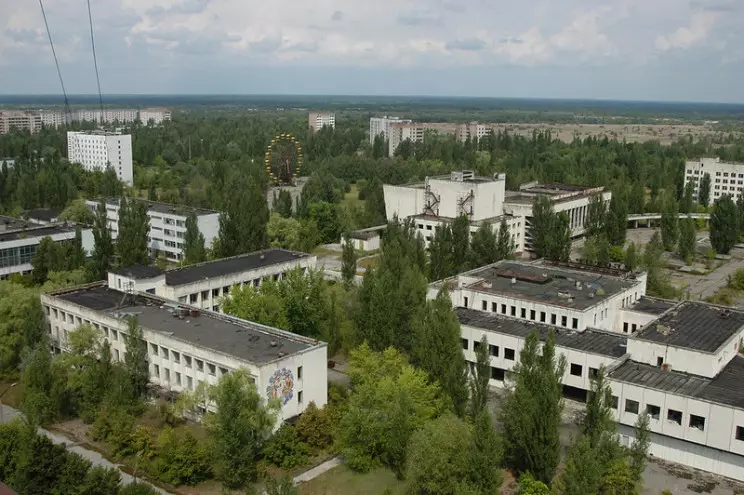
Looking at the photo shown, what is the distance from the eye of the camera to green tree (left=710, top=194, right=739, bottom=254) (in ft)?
Result: 180

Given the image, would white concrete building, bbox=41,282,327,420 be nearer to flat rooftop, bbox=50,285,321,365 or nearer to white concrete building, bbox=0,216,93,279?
flat rooftop, bbox=50,285,321,365

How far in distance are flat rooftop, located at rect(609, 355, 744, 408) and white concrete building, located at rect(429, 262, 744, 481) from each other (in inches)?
1.4

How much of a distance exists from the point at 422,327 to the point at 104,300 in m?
14.3

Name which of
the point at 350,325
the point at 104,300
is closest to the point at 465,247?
the point at 350,325

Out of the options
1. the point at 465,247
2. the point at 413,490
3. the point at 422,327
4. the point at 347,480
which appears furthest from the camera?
the point at 465,247

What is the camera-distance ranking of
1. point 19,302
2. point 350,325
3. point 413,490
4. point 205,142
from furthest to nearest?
point 205,142 < point 350,325 < point 19,302 < point 413,490

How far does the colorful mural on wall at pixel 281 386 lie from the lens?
2305 centimetres

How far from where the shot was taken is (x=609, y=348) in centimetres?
2742

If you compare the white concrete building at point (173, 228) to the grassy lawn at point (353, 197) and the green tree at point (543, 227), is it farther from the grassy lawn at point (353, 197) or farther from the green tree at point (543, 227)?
the grassy lawn at point (353, 197)

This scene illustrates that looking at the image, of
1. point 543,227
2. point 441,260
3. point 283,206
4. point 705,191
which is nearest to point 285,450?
point 441,260

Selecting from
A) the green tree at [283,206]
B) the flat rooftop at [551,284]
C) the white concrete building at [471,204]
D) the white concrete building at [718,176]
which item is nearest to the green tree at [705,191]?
the white concrete building at [718,176]

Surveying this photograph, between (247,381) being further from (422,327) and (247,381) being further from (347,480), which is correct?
(422,327)

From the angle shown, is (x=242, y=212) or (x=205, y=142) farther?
(x=205, y=142)

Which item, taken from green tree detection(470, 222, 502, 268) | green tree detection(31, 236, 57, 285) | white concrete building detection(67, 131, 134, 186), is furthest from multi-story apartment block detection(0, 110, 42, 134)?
green tree detection(470, 222, 502, 268)
